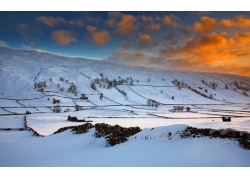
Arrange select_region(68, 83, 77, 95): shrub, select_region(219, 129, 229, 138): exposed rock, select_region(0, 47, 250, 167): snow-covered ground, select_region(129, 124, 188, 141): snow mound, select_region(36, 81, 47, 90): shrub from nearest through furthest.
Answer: select_region(219, 129, 229, 138): exposed rock < select_region(0, 47, 250, 167): snow-covered ground < select_region(129, 124, 188, 141): snow mound < select_region(36, 81, 47, 90): shrub < select_region(68, 83, 77, 95): shrub

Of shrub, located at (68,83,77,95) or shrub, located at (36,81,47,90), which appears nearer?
shrub, located at (36,81,47,90)

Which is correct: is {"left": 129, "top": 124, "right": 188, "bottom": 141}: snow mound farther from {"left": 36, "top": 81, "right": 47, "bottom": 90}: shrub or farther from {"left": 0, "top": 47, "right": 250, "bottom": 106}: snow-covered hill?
{"left": 36, "top": 81, "right": 47, "bottom": 90}: shrub

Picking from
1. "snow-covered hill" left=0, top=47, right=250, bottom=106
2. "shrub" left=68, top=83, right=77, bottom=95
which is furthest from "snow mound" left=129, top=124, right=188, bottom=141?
"shrub" left=68, top=83, right=77, bottom=95

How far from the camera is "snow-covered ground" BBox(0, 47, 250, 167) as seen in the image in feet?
25.7

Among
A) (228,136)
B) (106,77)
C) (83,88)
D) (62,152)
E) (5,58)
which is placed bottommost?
(62,152)

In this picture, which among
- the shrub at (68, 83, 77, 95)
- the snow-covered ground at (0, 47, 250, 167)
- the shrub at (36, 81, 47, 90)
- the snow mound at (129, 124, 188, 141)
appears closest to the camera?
the snow-covered ground at (0, 47, 250, 167)

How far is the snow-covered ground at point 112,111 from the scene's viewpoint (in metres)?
7.84

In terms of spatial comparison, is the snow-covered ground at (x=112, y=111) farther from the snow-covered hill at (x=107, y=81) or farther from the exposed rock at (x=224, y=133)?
the exposed rock at (x=224, y=133)

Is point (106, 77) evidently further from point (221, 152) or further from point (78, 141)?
point (221, 152)

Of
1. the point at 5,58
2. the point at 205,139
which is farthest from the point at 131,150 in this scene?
the point at 5,58

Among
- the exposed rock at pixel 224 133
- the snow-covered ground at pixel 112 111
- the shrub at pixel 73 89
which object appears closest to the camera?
the exposed rock at pixel 224 133

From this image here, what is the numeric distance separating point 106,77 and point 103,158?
87064mm

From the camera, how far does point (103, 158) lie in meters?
8.57

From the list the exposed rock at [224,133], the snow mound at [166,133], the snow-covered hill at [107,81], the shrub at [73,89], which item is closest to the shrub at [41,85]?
the snow-covered hill at [107,81]
